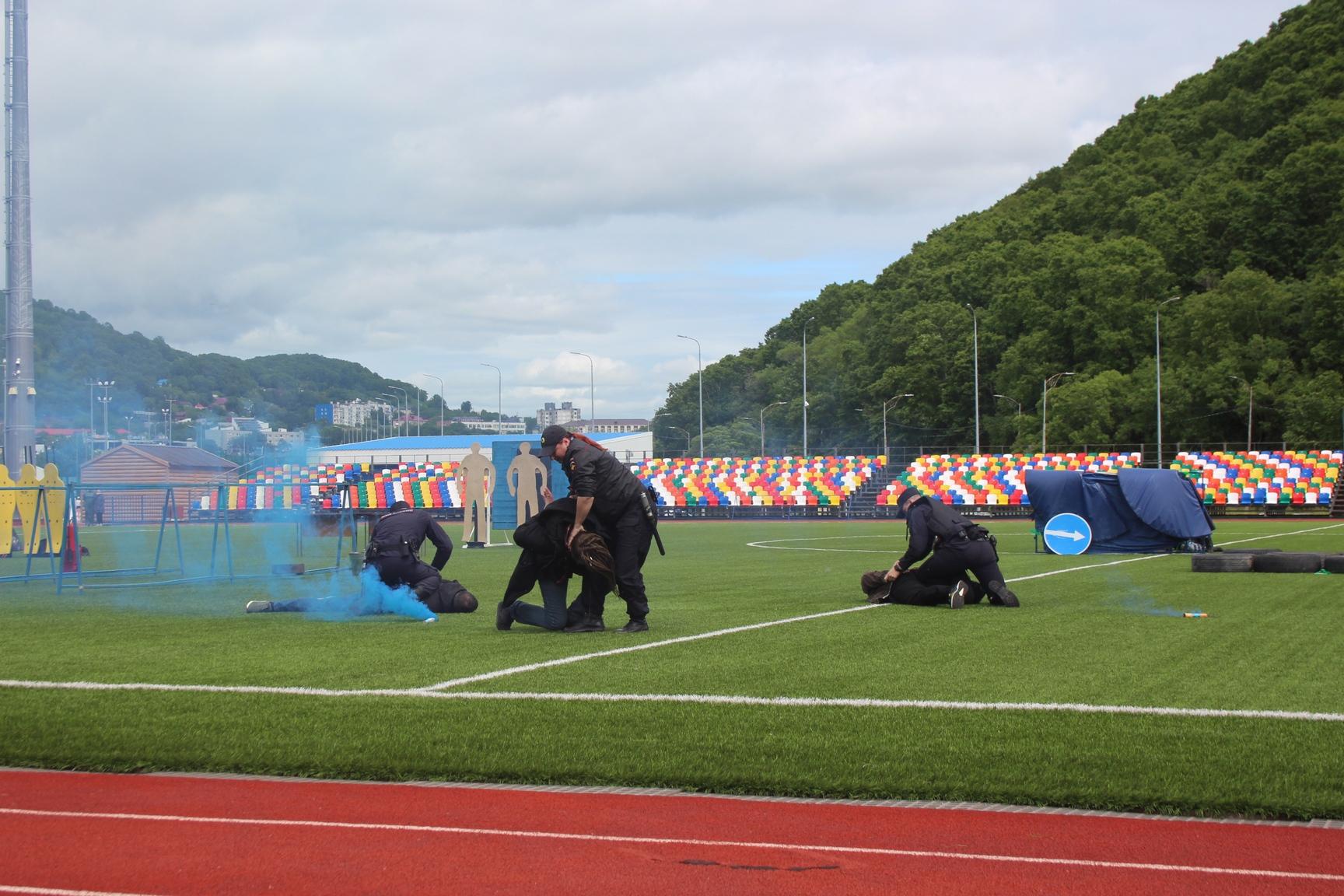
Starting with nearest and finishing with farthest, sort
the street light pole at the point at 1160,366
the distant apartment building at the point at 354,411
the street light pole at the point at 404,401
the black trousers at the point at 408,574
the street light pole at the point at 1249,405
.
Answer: the black trousers at the point at 408,574 → the street light pole at the point at 1160,366 → the distant apartment building at the point at 354,411 → the street light pole at the point at 1249,405 → the street light pole at the point at 404,401

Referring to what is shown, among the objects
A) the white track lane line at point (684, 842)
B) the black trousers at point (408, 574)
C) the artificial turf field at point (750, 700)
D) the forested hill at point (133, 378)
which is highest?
the forested hill at point (133, 378)

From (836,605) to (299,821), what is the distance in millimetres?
9460

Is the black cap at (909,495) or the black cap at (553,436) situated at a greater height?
the black cap at (553,436)

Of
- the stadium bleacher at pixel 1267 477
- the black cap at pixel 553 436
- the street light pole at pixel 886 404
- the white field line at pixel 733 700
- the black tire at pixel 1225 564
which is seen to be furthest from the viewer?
the street light pole at pixel 886 404

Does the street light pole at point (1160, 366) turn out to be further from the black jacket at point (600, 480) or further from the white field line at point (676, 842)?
the white field line at point (676, 842)

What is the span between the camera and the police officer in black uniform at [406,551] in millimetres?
14133

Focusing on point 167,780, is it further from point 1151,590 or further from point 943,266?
point 943,266

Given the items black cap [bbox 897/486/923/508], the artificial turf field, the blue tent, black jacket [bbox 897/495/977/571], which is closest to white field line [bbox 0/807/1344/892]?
the artificial turf field

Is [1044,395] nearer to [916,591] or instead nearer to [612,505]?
[916,591]

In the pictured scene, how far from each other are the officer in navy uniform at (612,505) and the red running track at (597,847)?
489 centimetres

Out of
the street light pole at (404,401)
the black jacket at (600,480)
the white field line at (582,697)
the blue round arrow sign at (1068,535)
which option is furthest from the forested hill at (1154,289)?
the white field line at (582,697)

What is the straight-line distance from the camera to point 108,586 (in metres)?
19.1

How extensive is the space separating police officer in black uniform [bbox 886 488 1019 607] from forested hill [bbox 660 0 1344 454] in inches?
2183

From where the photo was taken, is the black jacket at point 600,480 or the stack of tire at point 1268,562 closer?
the black jacket at point 600,480
